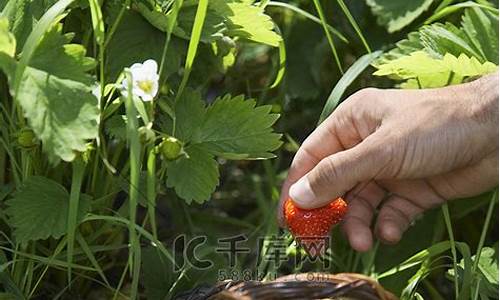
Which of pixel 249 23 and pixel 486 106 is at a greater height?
pixel 249 23

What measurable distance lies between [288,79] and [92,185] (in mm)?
716

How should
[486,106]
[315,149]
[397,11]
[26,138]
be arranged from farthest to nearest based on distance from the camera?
[397,11] → [315,149] → [486,106] → [26,138]

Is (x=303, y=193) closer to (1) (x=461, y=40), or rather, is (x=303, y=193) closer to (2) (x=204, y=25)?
(2) (x=204, y=25)

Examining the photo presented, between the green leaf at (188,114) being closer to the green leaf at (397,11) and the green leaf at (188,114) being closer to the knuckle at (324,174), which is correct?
the knuckle at (324,174)

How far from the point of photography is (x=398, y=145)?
1487 mm

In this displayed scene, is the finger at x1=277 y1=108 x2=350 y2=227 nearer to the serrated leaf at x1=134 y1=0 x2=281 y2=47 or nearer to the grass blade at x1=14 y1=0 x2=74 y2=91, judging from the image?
the serrated leaf at x1=134 y1=0 x2=281 y2=47

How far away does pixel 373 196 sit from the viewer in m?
1.73

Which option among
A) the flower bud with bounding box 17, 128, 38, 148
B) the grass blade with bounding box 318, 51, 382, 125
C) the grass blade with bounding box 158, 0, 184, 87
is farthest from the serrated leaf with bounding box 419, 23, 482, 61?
the flower bud with bounding box 17, 128, 38, 148

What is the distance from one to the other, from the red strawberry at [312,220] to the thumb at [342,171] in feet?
0.05

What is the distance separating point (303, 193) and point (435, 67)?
301 millimetres

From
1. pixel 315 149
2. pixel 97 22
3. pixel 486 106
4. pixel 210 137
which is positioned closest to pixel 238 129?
pixel 210 137

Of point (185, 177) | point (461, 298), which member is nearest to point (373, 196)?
point (461, 298)

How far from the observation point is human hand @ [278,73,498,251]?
1491mm

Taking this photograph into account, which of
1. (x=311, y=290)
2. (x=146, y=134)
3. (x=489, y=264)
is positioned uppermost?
(x=146, y=134)
